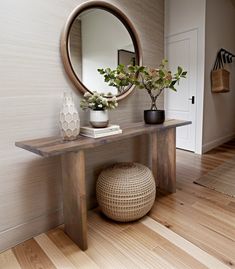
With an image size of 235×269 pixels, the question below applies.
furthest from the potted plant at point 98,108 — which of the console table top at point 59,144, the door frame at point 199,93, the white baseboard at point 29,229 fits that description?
the door frame at point 199,93

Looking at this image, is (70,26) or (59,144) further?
(70,26)

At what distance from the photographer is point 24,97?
55.8 inches

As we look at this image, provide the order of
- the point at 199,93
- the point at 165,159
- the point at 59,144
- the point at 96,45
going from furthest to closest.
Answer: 1. the point at 199,93
2. the point at 165,159
3. the point at 96,45
4. the point at 59,144

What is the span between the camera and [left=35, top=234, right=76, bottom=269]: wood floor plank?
1294mm

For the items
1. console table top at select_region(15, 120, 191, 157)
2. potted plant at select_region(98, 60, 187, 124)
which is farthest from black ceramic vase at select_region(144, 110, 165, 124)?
console table top at select_region(15, 120, 191, 157)

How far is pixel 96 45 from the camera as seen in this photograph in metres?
1.82

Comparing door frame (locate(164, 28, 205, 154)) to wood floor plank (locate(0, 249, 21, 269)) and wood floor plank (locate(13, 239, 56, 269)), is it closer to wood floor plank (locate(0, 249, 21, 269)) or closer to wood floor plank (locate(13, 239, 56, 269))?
wood floor plank (locate(13, 239, 56, 269))

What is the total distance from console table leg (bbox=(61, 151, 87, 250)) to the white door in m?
2.68

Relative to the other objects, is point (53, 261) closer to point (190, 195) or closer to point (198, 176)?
point (190, 195)

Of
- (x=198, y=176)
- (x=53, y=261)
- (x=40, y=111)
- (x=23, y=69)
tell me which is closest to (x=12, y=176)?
(x=40, y=111)

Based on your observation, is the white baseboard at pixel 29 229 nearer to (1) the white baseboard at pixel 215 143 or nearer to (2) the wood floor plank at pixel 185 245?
(2) the wood floor plank at pixel 185 245

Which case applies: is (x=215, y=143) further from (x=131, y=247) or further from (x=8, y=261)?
(x=8, y=261)

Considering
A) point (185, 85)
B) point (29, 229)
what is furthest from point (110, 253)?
point (185, 85)

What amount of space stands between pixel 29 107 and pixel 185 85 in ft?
9.37
